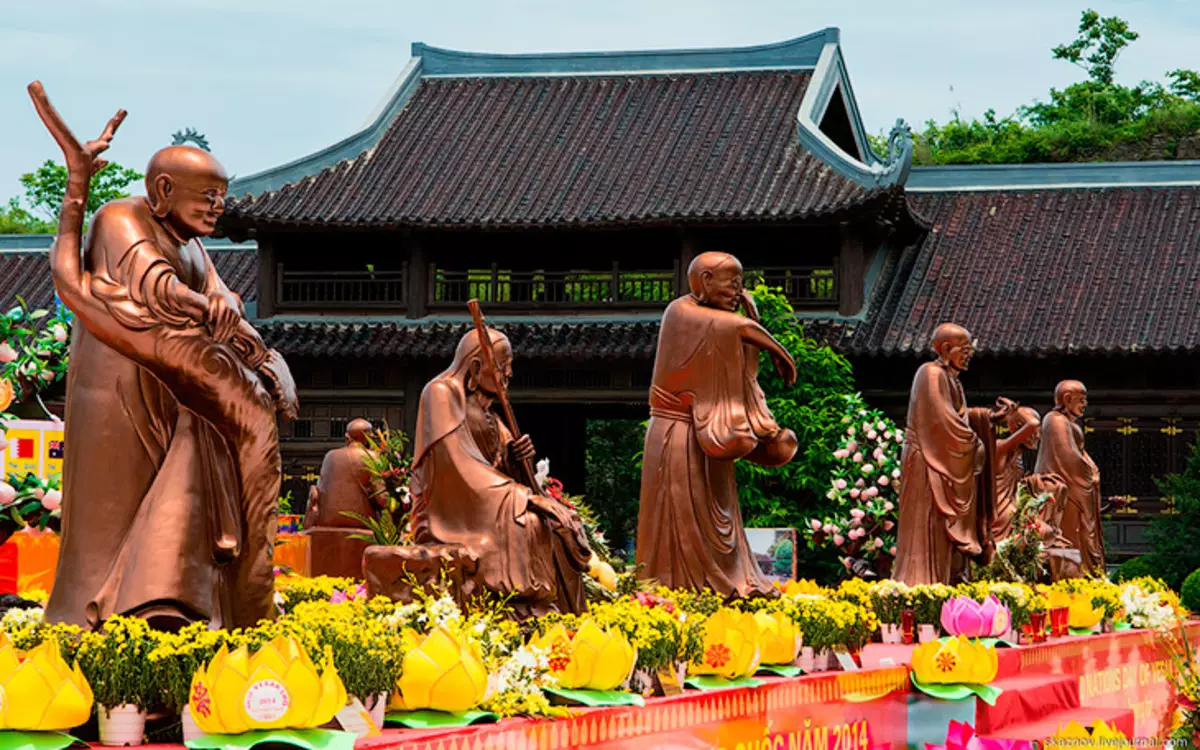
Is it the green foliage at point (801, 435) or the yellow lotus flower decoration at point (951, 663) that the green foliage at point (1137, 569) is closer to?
the green foliage at point (801, 435)

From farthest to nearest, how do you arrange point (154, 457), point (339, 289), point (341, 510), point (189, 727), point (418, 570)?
point (339, 289) < point (341, 510) < point (418, 570) < point (154, 457) < point (189, 727)

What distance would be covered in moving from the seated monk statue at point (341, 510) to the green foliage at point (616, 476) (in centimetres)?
1371

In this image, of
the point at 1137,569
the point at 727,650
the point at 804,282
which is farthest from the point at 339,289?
the point at 727,650

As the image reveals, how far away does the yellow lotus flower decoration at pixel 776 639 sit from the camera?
694 centimetres

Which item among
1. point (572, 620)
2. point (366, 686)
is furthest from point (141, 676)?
point (572, 620)

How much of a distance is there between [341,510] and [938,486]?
5548 millimetres

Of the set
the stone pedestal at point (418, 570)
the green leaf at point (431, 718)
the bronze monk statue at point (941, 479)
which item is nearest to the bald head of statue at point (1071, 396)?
the bronze monk statue at point (941, 479)

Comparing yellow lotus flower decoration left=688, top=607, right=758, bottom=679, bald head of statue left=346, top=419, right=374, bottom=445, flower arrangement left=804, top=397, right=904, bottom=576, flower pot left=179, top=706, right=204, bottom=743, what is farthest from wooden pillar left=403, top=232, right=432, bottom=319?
flower pot left=179, top=706, right=204, bottom=743

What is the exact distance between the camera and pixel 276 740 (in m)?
4.16

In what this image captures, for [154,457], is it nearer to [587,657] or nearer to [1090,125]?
[587,657]

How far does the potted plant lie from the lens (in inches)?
173

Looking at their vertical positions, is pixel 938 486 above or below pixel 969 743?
above

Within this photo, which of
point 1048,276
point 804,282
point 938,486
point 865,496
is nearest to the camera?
point 938,486

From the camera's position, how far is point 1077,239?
950 inches
